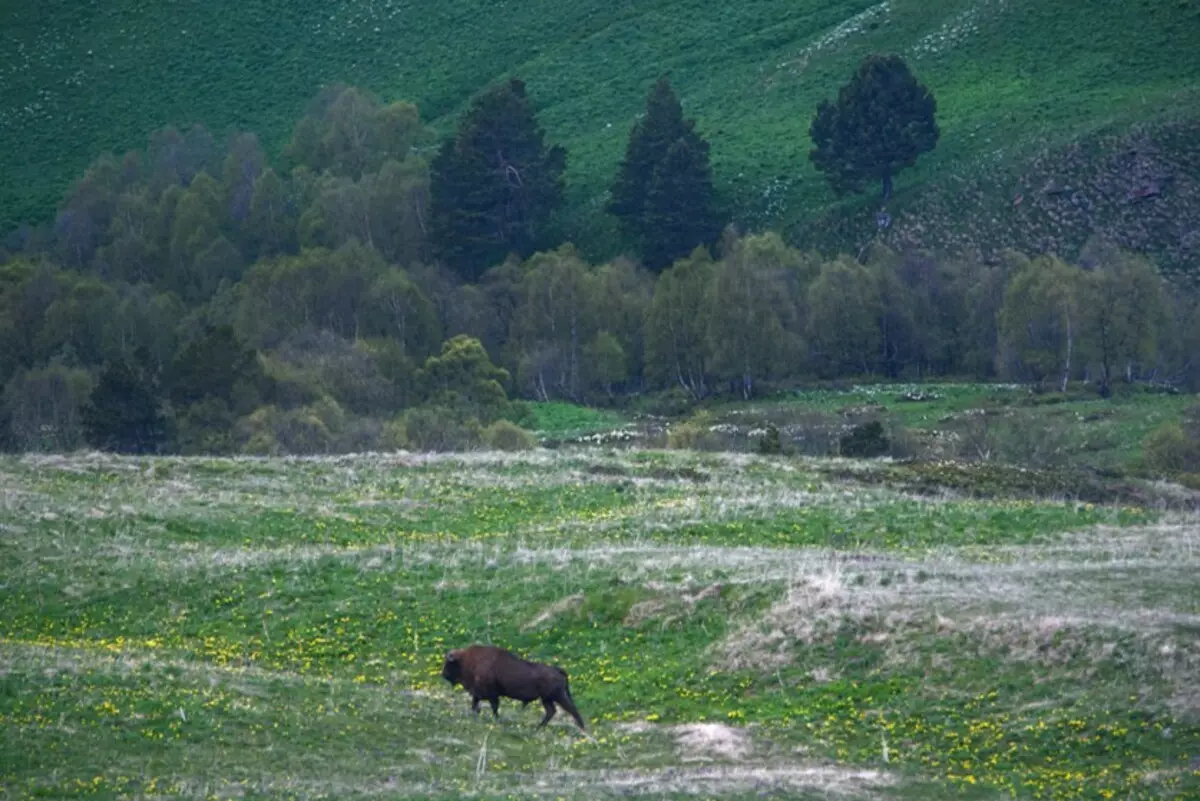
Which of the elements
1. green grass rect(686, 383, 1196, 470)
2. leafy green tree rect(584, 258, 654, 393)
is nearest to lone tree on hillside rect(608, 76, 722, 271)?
leafy green tree rect(584, 258, 654, 393)

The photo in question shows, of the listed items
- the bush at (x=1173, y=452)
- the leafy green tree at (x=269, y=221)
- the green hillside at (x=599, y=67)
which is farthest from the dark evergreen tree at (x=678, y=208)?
the bush at (x=1173, y=452)

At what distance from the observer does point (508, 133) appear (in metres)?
114

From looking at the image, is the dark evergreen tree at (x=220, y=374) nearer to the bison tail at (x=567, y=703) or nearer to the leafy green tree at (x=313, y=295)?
the leafy green tree at (x=313, y=295)

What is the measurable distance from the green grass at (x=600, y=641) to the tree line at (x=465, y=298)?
30220 millimetres

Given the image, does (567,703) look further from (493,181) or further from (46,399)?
(493,181)

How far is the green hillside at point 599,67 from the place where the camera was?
374 ft

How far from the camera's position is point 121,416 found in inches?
2591

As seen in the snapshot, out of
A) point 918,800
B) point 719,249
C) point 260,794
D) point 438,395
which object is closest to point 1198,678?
point 918,800

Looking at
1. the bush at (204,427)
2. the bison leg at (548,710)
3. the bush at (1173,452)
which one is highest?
the bison leg at (548,710)

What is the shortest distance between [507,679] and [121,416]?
1816 inches

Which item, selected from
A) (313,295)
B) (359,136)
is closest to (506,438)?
(313,295)

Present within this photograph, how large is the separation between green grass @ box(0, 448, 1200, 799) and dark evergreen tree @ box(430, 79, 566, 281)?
2905 inches

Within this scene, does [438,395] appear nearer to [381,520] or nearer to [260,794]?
[381,520]

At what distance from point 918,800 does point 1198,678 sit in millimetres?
4825
